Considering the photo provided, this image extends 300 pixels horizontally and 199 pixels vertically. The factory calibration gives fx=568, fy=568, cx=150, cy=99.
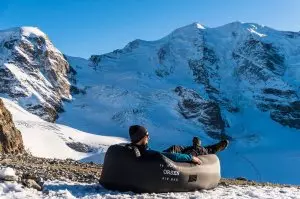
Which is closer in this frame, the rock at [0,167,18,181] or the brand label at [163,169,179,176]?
the rock at [0,167,18,181]

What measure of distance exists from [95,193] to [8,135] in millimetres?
35712

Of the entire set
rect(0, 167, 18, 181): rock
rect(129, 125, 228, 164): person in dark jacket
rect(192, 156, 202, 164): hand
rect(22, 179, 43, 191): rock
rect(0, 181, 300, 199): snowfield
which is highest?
rect(129, 125, 228, 164): person in dark jacket

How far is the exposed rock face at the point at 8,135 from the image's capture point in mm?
45844

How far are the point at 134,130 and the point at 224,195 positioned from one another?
282cm

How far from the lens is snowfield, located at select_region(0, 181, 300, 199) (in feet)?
41.2

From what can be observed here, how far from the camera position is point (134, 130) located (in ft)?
46.8

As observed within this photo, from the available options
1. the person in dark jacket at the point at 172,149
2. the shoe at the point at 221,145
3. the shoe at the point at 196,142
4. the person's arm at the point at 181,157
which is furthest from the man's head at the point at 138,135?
the shoe at the point at 221,145

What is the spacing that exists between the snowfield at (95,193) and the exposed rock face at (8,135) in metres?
31.4

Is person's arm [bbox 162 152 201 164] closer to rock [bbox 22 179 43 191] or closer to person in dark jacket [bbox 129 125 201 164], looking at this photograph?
Result: person in dark jacket [bbox 129 125 201 164]

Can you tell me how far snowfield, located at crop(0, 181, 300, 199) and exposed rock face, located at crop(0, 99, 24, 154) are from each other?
31.4 metres

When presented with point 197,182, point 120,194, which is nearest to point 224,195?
point 197,182

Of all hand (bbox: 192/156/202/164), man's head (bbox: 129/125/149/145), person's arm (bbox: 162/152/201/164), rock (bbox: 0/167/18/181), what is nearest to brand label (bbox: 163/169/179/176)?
person's arm (bbox: 162/152/201/164)

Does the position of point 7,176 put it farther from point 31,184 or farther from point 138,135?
point 138,135

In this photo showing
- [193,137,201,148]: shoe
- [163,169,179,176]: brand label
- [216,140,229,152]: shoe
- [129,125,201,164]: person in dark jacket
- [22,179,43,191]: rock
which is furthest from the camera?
[216,140,229,152]: shoe
